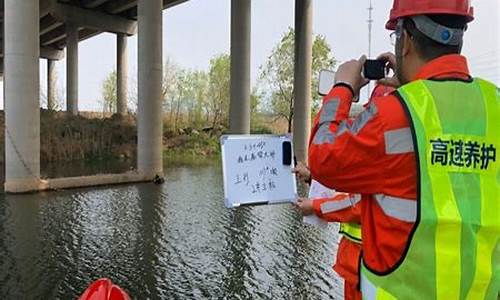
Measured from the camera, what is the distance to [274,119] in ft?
122

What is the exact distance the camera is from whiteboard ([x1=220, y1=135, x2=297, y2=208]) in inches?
95.7

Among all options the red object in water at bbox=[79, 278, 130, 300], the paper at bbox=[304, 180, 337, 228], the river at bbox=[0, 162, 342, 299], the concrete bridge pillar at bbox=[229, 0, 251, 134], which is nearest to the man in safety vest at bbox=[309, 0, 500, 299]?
the paper at bbox=[304, 180, 337, 228]

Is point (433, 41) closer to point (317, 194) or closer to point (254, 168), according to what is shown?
point (254, 168)

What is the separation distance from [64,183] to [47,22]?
1040 inches

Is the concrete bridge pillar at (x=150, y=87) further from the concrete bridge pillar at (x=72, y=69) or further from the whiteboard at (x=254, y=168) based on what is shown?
the concrete bridge pillar at (x=72, y=69)

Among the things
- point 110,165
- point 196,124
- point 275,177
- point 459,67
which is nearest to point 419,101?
point 459,67

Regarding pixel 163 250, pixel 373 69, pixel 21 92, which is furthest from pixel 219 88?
pixel 373 69

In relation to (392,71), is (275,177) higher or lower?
lower

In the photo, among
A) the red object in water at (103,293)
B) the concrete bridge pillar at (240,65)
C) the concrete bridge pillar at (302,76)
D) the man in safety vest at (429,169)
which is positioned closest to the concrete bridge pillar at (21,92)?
the concrete bridge pillar at (240,65)

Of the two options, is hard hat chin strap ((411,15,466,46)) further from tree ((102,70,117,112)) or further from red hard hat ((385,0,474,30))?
tree ((102,70,117,112))

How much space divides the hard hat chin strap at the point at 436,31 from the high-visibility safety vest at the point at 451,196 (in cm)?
14

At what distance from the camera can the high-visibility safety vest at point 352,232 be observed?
2359mm

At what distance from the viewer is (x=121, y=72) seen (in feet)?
124

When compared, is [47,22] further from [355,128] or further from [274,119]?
[355,128]
